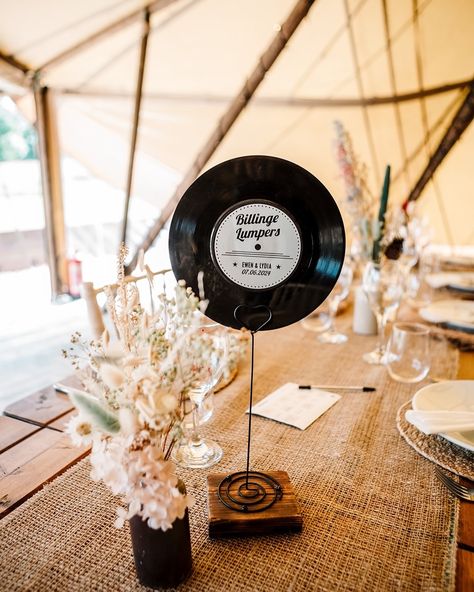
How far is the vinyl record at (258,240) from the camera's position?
2.46 feet

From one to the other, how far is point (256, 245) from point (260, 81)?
2375 mm

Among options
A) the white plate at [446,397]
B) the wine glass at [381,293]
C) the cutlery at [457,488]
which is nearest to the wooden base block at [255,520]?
the cutlery at [457,488]

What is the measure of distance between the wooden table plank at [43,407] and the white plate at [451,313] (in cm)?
126

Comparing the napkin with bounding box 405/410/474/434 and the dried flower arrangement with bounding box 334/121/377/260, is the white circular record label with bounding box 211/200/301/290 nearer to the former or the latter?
the napkin with bounding box 405/410/474/434

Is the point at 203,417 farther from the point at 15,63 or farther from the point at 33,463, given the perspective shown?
the point at 15,63

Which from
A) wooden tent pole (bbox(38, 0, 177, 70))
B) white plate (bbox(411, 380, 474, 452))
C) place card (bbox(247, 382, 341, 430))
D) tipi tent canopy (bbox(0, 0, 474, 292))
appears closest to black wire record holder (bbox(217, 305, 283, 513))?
place card (bbox(247, 382, 341, 430))

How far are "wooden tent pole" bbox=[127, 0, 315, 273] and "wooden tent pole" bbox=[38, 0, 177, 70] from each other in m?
0.74

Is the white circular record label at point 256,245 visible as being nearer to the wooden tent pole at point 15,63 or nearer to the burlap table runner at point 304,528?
the burlap table runner at point 304,528

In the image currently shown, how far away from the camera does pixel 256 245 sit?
0.76 metres

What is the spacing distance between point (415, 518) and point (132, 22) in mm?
3383

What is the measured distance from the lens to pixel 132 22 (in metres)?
3.12

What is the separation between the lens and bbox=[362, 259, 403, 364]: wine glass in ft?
4.63

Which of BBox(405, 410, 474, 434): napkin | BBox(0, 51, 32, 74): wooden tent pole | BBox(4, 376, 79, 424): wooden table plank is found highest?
BBox(0, 51, 32, 74): wooden tent pole

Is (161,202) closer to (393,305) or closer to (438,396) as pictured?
(393,305)
